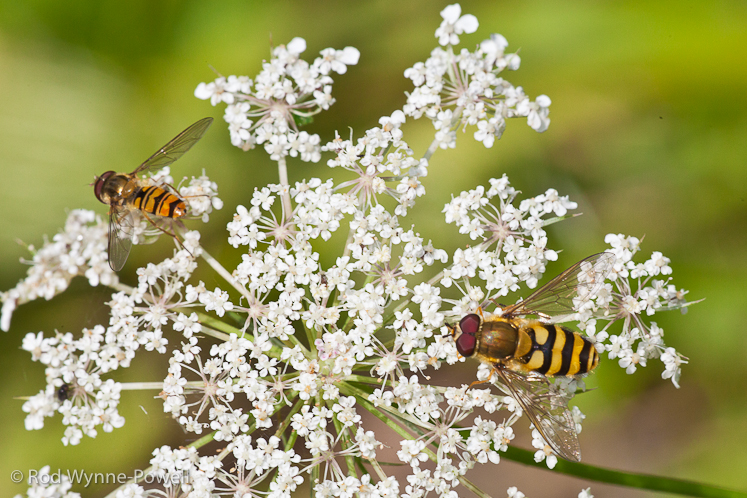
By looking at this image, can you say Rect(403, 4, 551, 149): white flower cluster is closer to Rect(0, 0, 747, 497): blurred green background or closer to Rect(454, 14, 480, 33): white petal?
Rect(454, 14, 480, 33): white petal

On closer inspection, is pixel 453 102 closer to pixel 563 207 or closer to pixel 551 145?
pixel 563 207

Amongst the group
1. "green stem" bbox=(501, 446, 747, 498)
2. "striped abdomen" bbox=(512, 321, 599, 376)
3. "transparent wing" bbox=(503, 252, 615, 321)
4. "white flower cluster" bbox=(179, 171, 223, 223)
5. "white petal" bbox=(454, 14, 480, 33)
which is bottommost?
"green stem" bbox=(501, 446, 747, 498)

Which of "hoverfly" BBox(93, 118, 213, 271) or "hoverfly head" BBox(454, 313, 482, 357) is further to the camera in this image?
"hoverfly" BBox(93, 118, 213, 271)

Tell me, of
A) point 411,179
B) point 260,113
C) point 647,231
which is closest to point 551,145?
point 647,231

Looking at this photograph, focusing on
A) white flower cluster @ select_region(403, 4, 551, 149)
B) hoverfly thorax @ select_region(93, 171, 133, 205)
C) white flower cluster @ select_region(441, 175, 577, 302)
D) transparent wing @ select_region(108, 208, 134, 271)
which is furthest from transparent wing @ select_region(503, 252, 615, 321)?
hoverfly thorax @ select_region(93, 171, 133, 205)

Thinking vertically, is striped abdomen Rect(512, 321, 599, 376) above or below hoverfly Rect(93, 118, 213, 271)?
below

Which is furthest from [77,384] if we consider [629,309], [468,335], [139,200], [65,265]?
[629,309]
